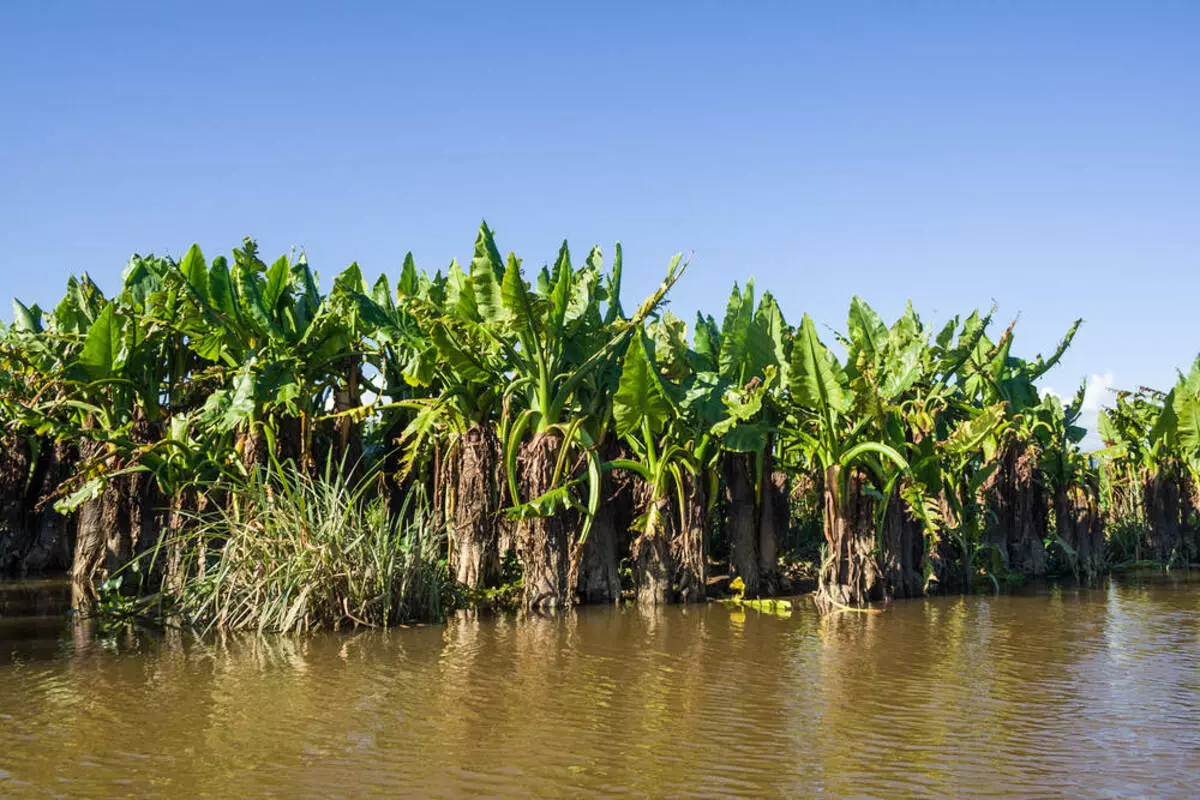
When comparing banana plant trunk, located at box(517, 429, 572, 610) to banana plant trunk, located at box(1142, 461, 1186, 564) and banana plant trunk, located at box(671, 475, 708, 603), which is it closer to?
banana plant trunk, located at box(671, 475, 708, 603)

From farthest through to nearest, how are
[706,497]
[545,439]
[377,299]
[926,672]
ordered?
[377,299]
[706,497]
[545,439]
[926,672]

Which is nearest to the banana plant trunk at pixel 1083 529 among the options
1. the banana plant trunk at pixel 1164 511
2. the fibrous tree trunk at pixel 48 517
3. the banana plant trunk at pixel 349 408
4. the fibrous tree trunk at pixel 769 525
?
the banana plant trunk at pixel 1164 511

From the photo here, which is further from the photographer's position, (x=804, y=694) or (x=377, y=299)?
(x=377, y=299)

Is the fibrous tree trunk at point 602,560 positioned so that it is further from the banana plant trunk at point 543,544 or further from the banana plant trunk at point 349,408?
the banana plant trunk at point 349,408

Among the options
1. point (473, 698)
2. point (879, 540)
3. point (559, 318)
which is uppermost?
point (559, 318)

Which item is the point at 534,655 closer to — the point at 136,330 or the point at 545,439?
the point at 545,439

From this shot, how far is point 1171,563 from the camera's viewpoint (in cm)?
1405

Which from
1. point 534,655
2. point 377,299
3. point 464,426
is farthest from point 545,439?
point 377,299

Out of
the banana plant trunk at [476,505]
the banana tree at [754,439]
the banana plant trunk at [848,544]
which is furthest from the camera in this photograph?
the banana tree at [754,439]

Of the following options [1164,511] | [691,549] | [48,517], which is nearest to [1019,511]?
[1164,511]

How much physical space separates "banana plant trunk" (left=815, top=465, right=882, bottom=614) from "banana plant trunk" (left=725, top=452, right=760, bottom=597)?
0.86 meters

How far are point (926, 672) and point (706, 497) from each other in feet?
13.4

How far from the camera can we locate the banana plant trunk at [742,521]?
10.8 m

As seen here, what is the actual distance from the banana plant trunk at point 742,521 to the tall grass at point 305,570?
3.39 meters
